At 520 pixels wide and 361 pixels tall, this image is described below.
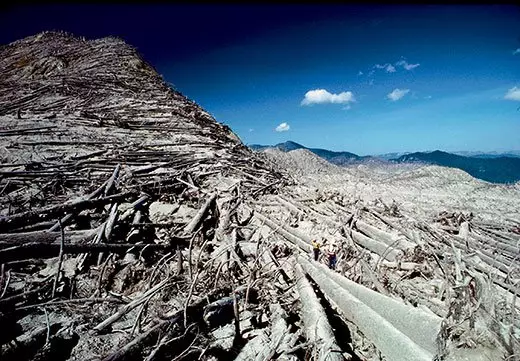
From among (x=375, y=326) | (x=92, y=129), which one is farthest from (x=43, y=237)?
(x=92, y=129)

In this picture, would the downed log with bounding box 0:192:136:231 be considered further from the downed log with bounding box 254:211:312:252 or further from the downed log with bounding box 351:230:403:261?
the downed log with bounding box 351:230:403:261

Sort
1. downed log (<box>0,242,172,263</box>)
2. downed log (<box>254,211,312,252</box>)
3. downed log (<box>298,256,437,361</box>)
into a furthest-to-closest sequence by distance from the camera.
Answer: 1. downed log (<box>254,211,312,252</box>)
2. downed log (<box>0,242,172,263</box>)
3. downed log (<box>298,256,437,361</box>)

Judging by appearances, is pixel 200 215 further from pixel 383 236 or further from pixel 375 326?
pixel 375 326

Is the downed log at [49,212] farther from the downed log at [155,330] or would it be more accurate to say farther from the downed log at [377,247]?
the downed log at [377,247]

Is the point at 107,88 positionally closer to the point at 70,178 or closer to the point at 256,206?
the point at 70,178

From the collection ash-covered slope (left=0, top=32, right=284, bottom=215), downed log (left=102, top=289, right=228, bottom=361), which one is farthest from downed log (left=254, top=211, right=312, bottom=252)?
ash-covered slope (left=0, top=32, right=284, bottom=215)

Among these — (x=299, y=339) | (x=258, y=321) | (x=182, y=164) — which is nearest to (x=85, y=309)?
(x=258, y=321)
